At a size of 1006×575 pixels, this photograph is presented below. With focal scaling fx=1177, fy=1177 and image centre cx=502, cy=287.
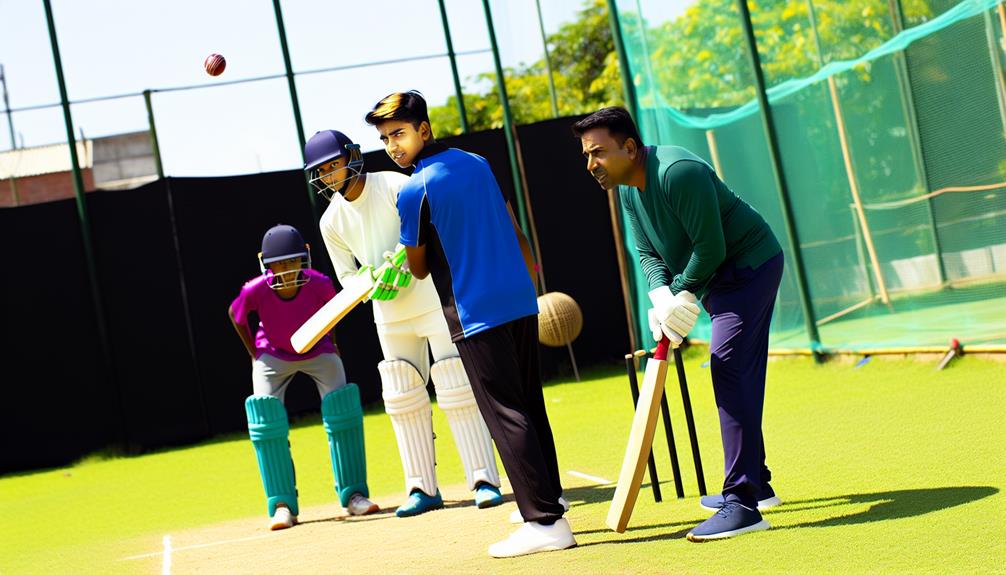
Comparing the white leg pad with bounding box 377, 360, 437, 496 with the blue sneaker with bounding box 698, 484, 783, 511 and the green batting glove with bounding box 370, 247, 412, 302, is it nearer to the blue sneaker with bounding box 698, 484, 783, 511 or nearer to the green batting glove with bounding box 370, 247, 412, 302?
the green batting glove with bounding box 370, 247, 412, 302

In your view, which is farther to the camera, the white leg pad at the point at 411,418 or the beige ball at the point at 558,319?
the beige ball at the point at 558,319

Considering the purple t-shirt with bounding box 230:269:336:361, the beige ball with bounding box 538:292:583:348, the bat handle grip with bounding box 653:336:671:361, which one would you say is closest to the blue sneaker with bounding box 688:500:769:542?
the bat handle grip with bounding box 653:336:671:361

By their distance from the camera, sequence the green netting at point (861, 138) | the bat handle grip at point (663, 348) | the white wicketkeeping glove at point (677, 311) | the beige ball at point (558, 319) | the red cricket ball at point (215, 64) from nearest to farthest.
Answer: the white wicketkeeping glove at point (677, 311) < the bat handle grip at point (663, 348) < the green netting at point (861, 138) < the red cricket ball at point (215, 64) < the beige ball at point (558, 319)

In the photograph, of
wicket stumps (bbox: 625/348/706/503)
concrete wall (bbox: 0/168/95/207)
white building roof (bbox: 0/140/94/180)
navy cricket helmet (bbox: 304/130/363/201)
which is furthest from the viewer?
concrete wall (bbox: 0/168/95/207)

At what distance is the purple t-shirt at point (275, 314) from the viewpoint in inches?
229

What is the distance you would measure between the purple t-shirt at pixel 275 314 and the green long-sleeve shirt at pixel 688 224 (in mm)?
2102

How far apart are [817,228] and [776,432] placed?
318cm

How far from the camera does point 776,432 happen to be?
6.32 m

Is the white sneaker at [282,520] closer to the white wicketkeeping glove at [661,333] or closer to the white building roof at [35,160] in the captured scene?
the white wicketkeeping glove at [661,333]

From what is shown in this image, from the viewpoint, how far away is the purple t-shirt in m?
5.81

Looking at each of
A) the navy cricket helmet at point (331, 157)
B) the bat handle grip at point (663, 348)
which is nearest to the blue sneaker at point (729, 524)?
the bat handle grip at point (663, 348)

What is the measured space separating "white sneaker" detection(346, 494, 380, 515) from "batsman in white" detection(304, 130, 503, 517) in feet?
0.83

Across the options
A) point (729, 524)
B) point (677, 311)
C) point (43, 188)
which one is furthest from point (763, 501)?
point (43, 188)

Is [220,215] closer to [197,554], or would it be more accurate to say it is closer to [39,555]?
[39,555]
